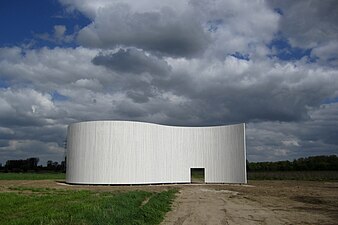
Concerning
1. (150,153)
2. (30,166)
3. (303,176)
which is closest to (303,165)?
(303,176)

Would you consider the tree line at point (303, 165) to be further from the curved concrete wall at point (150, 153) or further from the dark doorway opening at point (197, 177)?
the curved concrete wall at point (150, 153)

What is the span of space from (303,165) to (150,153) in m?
40.2

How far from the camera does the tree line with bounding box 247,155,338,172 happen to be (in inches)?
2315

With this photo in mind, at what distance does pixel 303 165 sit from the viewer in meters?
62.7

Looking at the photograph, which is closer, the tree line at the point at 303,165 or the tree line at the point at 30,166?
the tree line at the point at 303,165

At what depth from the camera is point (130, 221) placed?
33.8 ft

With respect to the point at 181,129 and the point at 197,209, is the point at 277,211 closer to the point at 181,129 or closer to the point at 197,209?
the point at 197,209

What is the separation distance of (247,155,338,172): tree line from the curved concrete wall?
32.1 m

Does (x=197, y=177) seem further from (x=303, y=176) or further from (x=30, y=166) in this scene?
(x=30, y=166)

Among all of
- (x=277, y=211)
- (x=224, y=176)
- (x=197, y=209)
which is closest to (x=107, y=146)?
(x=224, y=176)

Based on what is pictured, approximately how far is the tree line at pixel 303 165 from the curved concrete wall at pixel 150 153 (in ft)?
→ 105

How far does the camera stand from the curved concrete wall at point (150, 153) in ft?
99.7

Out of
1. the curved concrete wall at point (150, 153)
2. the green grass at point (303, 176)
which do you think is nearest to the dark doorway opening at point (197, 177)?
the curved concrete wall at point (150, 153)

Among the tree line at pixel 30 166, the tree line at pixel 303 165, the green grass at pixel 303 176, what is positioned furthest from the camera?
the tree line at pixel 30 166
